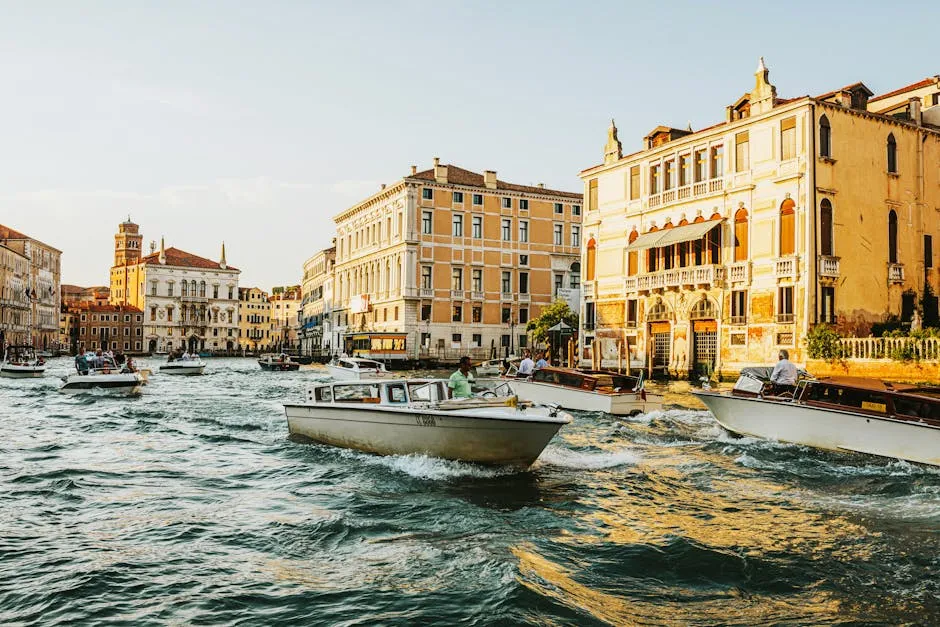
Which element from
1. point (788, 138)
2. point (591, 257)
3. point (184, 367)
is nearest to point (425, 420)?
point (788, 138)

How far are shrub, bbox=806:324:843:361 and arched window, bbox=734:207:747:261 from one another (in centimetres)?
441

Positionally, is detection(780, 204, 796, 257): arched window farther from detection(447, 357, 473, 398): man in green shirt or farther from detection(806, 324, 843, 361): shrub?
detection(447, 357, 473, 398): man in green shirt

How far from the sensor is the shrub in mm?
25656

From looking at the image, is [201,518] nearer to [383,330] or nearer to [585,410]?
[585,410]

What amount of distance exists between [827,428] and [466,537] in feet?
24.0

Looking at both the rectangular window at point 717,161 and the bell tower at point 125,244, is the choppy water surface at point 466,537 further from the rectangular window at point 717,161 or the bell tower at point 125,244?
the bell tower at point 125,244

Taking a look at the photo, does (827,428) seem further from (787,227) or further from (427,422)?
(787,227)

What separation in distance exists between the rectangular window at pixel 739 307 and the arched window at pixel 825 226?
3.17 meters

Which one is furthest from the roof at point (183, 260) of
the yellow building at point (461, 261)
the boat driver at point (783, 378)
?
the boat driver at point (783, 378)

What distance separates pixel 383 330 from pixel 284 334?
78.5 meters

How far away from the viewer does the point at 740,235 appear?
1182 inches

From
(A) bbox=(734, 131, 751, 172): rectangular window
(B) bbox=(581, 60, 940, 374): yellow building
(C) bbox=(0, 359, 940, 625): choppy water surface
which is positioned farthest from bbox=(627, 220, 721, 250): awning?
(C) bbox=(0, 359, 940, 625): choppy water surface

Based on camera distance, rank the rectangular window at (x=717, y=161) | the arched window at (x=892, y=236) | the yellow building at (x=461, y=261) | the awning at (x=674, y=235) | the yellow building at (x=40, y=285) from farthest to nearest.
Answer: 1. the yellow building at (x=40, y=285)
2. the yellow building at (x=461, y=261)
3. the rectangular window at (x=717, y=161)
4. the awning at (x=674, y=235)
5. the arched window at (x=892, y=236)

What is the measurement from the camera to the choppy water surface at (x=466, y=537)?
235 inches
